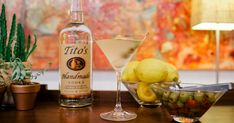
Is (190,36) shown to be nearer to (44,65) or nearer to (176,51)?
(176,51)

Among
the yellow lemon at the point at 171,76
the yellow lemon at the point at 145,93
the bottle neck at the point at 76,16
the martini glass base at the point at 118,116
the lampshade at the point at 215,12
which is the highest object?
the lampshade at the point at 215,12

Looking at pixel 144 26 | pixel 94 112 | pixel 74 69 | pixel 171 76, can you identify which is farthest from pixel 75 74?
pixel 144 26

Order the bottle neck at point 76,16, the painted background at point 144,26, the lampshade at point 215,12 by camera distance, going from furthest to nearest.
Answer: the painted background at point 144,26 → the lampshade at point 215,12 → the bottle neck at point 76,16

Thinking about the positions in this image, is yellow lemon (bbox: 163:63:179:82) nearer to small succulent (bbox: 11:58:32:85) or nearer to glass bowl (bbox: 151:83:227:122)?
glass bowl (bbox: 151:83:227:122)

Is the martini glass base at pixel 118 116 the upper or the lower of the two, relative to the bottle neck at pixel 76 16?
lower

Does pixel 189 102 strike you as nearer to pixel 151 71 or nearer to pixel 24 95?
pixel 151 71

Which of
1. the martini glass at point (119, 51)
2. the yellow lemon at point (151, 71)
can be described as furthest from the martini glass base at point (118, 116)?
the yellow lemon at point (151, 71)

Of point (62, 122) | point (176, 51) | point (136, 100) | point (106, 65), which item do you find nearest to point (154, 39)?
point (176, 51)

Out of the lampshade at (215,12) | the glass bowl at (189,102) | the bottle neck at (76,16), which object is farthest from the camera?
the lampshade at (215,12)

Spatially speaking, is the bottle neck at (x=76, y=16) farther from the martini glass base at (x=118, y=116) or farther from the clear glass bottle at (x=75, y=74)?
the martini glass base at (x=118, y=116)
